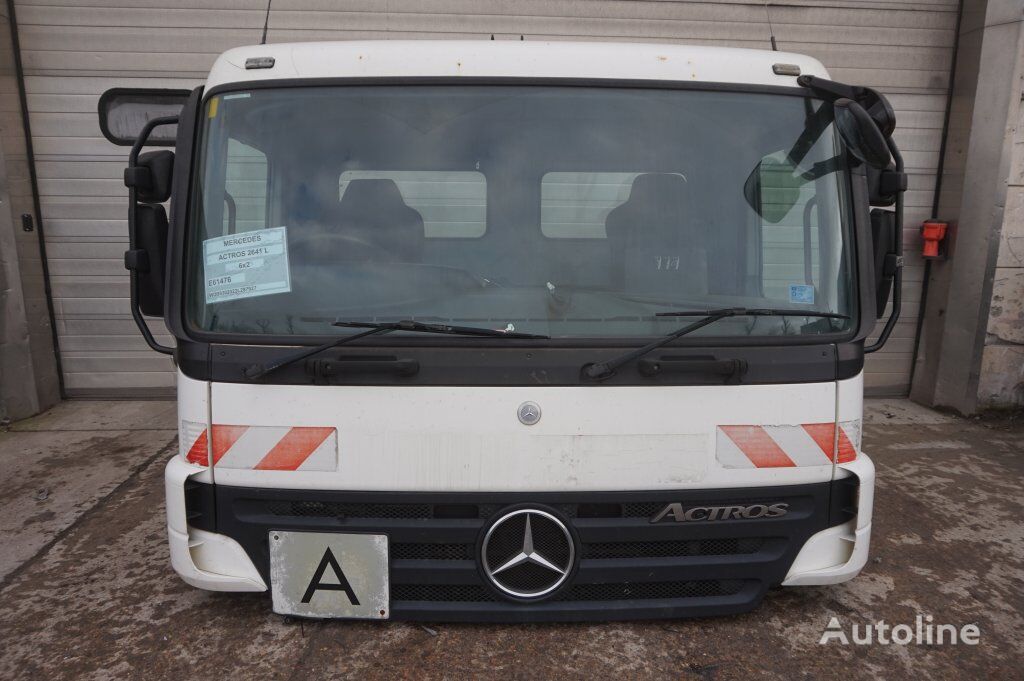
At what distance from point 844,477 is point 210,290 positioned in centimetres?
213

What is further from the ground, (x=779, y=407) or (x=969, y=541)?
(x=779, y=407)

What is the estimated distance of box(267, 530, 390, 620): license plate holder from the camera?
198 cm

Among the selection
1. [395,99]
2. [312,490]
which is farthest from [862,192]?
[312,490]

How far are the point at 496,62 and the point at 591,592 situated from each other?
1743mm

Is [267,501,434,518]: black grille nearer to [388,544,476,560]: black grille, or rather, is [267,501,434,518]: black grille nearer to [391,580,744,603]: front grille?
[388,544,476,560]: black grille

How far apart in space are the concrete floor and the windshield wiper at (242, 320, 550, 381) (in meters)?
0.97

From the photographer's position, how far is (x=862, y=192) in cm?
206

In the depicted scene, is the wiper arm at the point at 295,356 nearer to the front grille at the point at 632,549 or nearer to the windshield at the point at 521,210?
the windshield at the point at 521,210

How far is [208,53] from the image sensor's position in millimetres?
5176

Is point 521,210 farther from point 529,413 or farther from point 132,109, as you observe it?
point 132,109

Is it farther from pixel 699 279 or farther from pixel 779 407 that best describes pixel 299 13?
pixel 779 407

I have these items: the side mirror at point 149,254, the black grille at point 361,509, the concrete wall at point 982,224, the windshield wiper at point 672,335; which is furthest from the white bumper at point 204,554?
the concrete wall at point 982,224

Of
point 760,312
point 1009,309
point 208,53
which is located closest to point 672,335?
point 760,312

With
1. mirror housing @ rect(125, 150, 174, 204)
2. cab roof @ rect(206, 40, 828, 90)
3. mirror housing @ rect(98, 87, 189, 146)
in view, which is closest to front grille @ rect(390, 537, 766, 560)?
mirror housing @ rect(125, 150, 174, 204)
